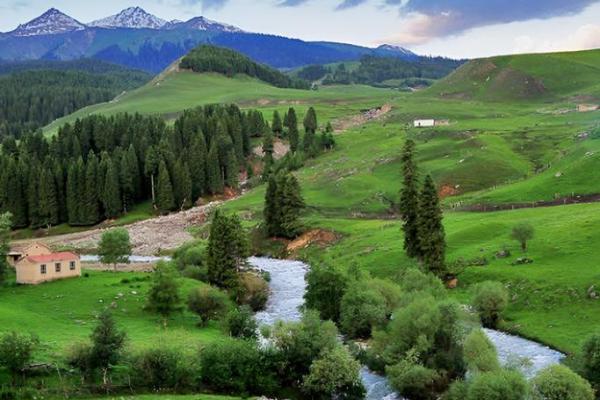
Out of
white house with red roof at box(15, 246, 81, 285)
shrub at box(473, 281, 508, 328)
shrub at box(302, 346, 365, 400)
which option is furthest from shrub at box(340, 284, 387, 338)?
white house with red roof at box(15, 246, 81, 285)

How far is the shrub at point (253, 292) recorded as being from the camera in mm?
82562

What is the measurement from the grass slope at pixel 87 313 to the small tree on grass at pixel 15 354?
10.6 feet

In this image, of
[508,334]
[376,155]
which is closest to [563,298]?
[508,334]

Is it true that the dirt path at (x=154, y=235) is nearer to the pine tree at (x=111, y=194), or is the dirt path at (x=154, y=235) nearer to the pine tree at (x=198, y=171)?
the pine tree at (x=111, y=194)

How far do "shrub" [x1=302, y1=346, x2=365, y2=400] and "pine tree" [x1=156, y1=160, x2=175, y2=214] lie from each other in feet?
381

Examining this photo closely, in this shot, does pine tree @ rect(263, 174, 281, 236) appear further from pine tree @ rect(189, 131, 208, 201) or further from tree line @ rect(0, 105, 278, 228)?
pine tree @ rect(189, 131, 208, 201)

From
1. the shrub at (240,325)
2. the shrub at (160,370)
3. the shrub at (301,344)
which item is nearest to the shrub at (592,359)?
the shrub at (301,344)

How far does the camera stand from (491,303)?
228 feet

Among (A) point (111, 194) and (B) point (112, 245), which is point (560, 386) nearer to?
(B) point (112, 245)

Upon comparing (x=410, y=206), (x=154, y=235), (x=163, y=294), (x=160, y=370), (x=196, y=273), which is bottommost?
(x=154, y=235)

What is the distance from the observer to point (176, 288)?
7512 centimetres

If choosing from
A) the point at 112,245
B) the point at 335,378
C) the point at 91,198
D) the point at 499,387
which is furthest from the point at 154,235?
the point at 499,387

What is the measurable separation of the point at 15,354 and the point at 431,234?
163 feet

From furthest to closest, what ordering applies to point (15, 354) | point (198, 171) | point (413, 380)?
point (198, 171) < point (413, 380) < point (15, 354)
